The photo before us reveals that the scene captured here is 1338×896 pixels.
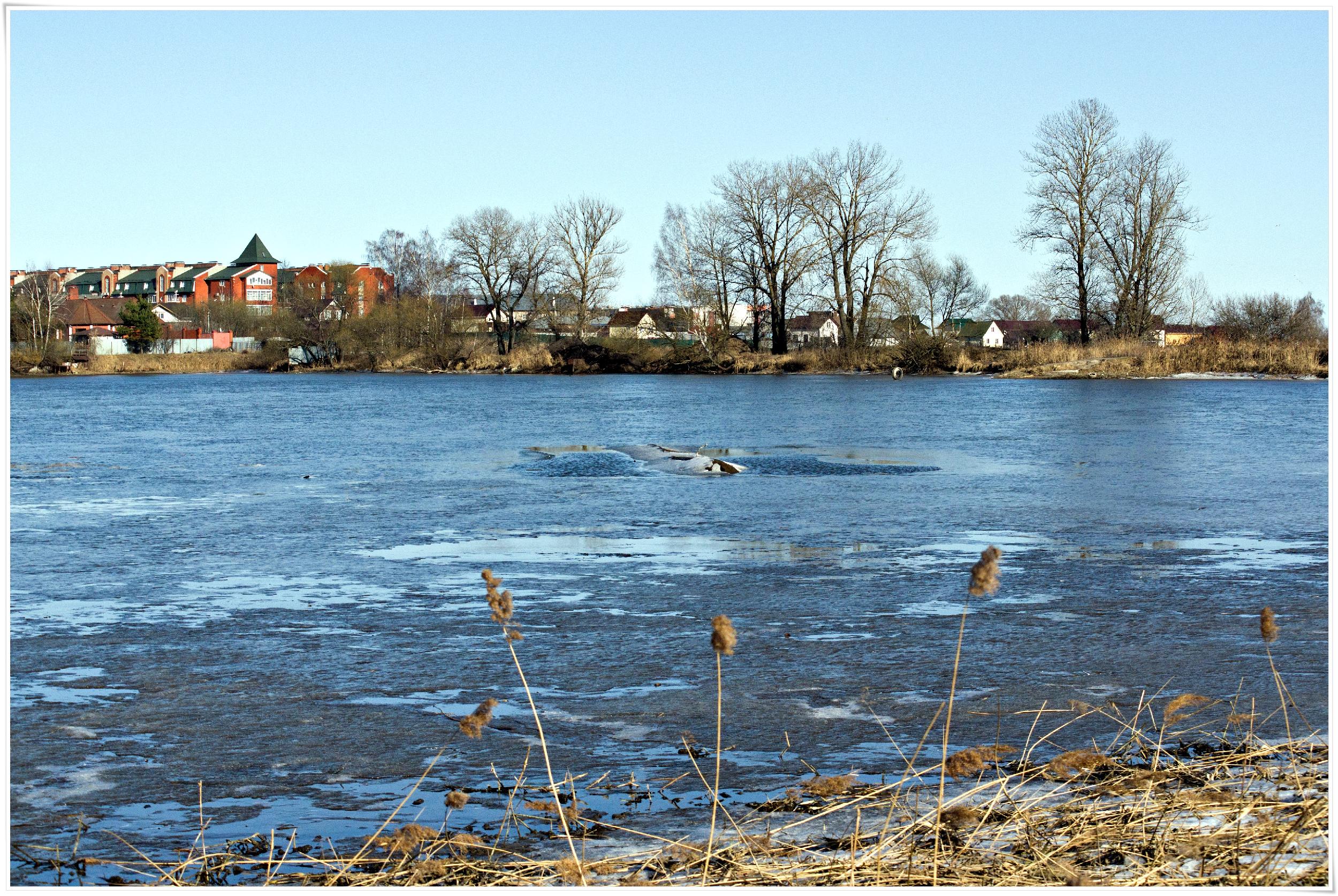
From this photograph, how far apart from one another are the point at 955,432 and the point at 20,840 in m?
20.7

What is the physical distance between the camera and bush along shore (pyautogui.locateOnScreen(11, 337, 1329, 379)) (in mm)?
50562

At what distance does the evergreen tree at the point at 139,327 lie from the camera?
8712 cm

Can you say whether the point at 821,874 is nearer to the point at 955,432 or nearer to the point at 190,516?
the point at 190,516

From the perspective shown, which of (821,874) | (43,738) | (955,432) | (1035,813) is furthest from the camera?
(955,432)

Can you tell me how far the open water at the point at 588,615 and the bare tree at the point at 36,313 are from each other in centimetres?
5641

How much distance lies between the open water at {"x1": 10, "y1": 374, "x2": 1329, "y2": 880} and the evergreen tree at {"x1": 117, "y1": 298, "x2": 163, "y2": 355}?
74.3 metres

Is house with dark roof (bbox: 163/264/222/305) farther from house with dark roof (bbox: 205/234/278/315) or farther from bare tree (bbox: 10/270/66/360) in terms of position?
bare tree (bbox: 10/270/66/360)

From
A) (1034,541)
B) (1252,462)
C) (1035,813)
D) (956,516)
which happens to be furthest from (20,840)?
(1252,462)

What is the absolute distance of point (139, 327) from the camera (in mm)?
87188

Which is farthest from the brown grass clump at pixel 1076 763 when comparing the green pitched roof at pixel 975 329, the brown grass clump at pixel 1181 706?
the green pitched roof at pixel 975 329

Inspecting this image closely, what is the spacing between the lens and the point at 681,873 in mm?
3688

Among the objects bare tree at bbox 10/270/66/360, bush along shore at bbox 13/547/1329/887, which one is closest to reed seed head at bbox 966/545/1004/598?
bush along shore at bbox 13/547/1329/887

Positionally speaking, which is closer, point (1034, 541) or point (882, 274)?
point (1034, 541)

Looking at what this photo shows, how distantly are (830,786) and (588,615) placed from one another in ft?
11.2
